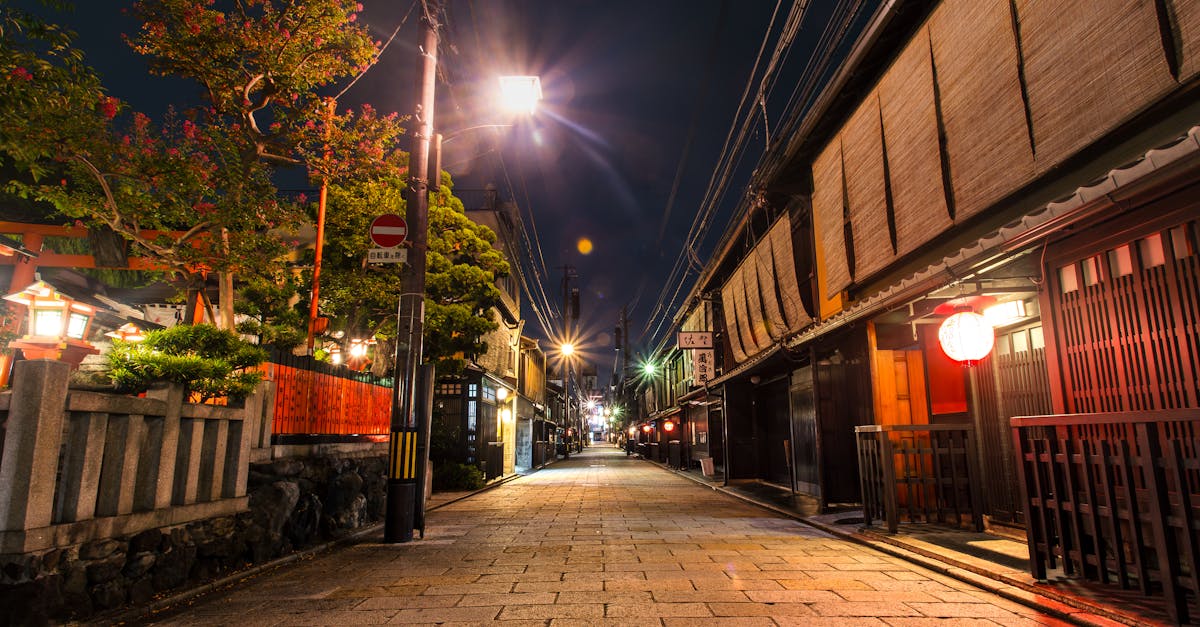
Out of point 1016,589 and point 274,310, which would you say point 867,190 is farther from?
point 274,310

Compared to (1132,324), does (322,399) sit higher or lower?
lower

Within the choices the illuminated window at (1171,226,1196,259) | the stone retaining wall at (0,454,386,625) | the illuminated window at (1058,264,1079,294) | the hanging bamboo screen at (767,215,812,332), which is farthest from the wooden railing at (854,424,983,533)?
the stone retaining wall at (0,454,386,625)

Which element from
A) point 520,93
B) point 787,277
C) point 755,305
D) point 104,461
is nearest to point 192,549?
point 104,461

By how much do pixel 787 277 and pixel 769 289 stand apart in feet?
3.88

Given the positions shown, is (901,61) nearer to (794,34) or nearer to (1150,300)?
(794,34)

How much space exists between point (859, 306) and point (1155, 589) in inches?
217

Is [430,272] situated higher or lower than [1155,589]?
higher

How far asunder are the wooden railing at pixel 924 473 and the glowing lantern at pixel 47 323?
1327cm

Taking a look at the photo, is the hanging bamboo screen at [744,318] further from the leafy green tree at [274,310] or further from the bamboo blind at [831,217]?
the leafy green tree at [274,310]

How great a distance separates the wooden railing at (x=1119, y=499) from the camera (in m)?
4.33

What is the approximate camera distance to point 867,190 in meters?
10.4

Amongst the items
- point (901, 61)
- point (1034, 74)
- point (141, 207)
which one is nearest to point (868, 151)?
point (901, 61)

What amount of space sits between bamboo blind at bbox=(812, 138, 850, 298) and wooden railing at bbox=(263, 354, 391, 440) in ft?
33.0

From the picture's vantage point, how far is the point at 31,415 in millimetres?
4633
